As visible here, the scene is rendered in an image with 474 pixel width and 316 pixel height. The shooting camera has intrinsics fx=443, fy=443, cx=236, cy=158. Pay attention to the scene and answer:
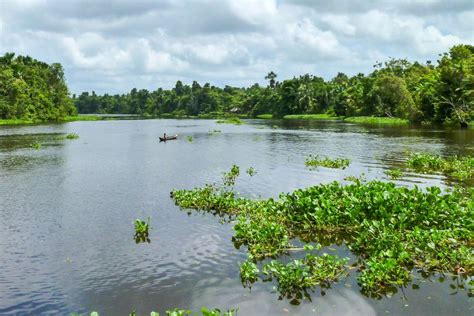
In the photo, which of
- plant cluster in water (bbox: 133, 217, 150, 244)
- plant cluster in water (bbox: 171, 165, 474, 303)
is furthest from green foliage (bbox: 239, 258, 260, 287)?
plant cluster in water (bbox: 133, 217, 150, 244)

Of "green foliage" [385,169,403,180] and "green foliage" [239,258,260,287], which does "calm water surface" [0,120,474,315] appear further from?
"green foliage" [385,169,403,180]

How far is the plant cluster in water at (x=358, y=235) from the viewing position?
13.0m

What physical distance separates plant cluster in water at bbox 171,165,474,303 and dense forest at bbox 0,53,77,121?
4352 inches

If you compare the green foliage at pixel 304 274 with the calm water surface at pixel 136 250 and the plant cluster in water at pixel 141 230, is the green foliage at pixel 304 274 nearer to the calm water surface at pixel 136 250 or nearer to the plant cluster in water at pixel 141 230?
the calm water surface at pixel 136 250

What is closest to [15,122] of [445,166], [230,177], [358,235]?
[230,177]

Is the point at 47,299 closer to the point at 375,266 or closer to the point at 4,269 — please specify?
the point at 4,269

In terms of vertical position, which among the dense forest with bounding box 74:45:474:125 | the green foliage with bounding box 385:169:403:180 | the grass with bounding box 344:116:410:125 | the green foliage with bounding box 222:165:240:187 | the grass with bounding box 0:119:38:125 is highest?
the dense forest with bounding box 74:45:474:125

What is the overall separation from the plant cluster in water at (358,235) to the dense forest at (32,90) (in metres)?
111

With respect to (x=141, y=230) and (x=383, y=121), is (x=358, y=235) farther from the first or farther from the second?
(x=383, y=121)

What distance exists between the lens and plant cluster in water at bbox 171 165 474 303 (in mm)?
13047

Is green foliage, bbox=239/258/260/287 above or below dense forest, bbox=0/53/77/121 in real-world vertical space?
below

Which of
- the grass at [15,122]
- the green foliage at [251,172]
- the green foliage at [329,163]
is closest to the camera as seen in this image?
the green foliage at [251,172]

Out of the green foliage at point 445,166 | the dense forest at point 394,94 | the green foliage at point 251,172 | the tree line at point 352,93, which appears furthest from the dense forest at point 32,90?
the green foliage at point 445,166

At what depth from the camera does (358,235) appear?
1717 cm
